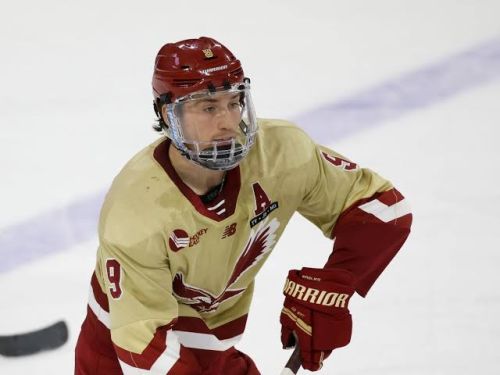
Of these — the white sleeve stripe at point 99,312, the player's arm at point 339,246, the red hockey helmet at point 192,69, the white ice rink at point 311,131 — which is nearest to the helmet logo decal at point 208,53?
the red hockey helmet at point 192,69

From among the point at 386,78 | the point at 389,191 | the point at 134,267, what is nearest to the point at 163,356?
the point at 134,267

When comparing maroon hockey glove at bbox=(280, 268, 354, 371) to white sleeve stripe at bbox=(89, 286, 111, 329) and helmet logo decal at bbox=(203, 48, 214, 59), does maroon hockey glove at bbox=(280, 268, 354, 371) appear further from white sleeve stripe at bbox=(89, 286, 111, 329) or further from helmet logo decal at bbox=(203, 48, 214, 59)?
helmet logo decal at bbox=(203, 48, 214, 59)

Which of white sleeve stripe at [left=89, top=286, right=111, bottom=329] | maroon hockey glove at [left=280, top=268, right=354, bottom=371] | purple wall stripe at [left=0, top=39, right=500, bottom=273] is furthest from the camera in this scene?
purple wall stripe at [left=0, top=39, right=500, bottom=273]

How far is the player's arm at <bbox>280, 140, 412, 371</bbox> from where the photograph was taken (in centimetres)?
279

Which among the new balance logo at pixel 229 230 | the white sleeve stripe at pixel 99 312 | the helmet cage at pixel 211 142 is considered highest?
the helmet cage at pixel 211 142

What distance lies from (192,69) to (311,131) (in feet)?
6.44

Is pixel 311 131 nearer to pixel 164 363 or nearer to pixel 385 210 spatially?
pixel 385 210

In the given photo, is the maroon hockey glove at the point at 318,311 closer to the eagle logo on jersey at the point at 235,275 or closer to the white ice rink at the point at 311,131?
the eagle logo on jersey at the point at 235,275

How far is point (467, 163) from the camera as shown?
4254 mm

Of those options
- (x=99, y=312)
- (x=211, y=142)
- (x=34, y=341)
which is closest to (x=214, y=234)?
(x=211, y=142)

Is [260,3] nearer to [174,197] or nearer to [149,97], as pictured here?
[149,97]

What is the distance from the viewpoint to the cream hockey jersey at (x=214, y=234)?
2.55 m

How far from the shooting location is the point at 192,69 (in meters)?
2.55

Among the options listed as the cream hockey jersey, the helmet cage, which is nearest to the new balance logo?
the cream hockey jersey
